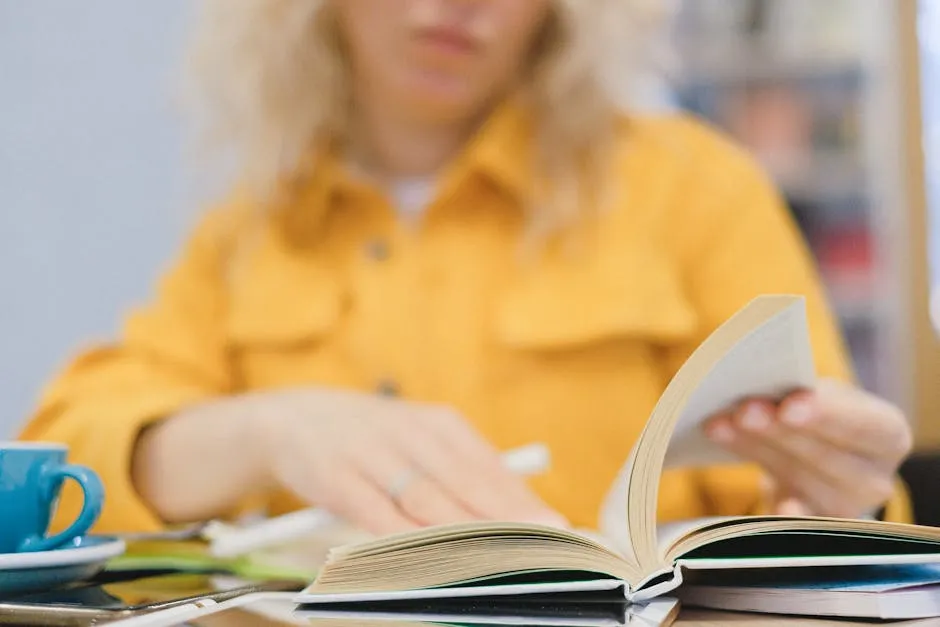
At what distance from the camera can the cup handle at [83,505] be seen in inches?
15.3

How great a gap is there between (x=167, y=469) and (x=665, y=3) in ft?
2.32

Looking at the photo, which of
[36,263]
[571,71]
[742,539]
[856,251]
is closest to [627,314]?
[571,71]

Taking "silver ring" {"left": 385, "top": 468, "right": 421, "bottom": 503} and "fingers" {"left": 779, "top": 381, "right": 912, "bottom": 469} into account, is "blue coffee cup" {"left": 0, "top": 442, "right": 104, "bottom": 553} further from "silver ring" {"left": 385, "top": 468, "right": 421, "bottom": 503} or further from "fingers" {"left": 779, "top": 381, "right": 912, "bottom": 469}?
"fingers" {"left": 779, "top": 381, "right": 912, "bottom": 469}

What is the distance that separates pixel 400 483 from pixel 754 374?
19 centimetres

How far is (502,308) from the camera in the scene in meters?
0.74

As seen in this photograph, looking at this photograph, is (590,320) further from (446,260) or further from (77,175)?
(77,175)

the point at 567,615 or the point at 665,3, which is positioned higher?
the point at 665,3

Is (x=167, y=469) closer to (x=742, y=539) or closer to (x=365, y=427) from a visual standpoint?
(x=365, y=427)

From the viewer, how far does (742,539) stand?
367mm

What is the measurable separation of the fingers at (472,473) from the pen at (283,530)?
0.03m

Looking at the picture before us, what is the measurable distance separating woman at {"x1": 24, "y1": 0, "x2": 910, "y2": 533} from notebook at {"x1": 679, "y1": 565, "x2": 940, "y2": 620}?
28 cm

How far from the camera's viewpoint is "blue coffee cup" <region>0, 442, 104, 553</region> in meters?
0.38

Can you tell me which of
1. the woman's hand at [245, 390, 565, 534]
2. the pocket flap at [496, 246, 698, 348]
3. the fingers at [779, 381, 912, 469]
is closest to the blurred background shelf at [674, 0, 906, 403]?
the pocket flap at [496, 246, 698, 348]

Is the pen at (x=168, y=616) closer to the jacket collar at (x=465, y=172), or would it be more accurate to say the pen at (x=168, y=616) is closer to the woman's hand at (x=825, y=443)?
the woman's hand at (x=825, y=443)
